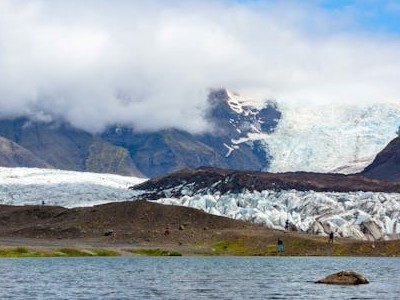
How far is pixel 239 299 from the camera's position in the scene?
65.9 meters

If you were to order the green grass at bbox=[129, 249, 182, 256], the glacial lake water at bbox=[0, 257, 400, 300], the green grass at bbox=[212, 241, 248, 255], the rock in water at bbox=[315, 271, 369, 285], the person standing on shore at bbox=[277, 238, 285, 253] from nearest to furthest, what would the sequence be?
the glacial lake water at bbox=[0, 257, 400, 300]
the rock in water at bbox=[315, 271, 369, 285]
the green grass at bbox=[129, 249, 182, 256]
the person standing on shore at bbox=[277, 238, 285, 253]
the green grass at bbox=[212, 241, 248, 255]

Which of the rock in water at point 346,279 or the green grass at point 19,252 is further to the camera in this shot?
the green grass at point 19,252

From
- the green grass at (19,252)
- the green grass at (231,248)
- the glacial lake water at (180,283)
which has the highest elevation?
the green grass at (231,248)

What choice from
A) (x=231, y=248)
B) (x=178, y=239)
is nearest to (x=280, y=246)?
(x=231, y=248)

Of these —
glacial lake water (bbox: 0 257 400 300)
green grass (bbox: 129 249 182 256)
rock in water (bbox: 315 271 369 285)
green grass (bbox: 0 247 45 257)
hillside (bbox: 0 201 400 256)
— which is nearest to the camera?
glacial lake water (bbox: 0 257 400 300)

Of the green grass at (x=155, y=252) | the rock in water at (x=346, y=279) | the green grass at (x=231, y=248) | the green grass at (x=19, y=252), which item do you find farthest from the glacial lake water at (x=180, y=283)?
the green grass at (x=231, y=248)

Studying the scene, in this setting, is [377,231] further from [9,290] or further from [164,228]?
[9,290]

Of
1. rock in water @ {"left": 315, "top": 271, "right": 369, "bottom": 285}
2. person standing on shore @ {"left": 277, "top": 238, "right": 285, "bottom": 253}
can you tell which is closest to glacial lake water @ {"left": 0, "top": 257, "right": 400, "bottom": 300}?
rock in water @ {"left": 315, "top": 271, "right": 369, "bottom": 285}

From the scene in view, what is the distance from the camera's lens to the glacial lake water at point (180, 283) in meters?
69.2

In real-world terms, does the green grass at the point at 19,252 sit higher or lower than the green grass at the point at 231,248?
lower

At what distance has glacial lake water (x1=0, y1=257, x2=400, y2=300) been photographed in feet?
227

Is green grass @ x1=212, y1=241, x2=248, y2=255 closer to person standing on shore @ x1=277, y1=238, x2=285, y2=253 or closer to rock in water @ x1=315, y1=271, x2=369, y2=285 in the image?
person standing on shore @ x1=277, y1=238, x2=285, y2=253

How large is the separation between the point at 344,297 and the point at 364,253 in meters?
96.3

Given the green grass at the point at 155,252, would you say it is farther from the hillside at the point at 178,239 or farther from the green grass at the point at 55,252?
the green grass at the point at 55,252
